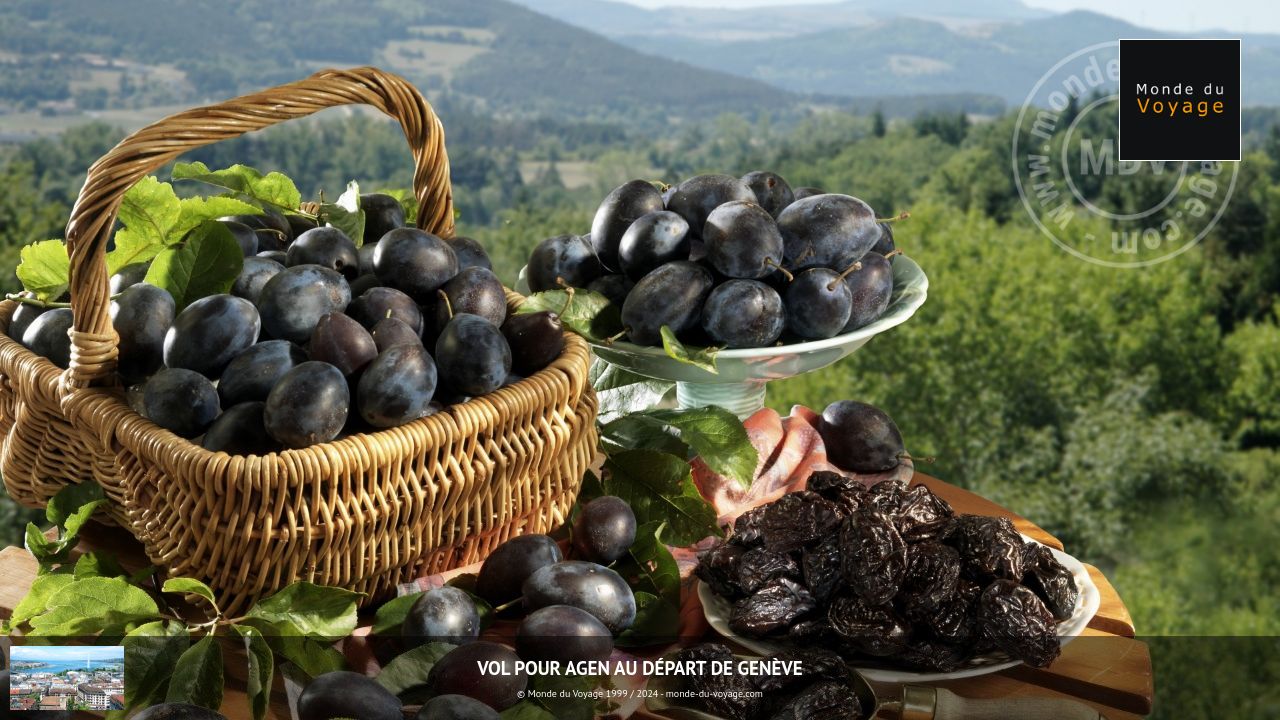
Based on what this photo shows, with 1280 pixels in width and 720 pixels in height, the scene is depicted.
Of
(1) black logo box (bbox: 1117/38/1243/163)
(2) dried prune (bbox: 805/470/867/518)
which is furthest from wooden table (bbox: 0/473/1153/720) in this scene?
(1) black logo box (bbox: 1117/38/1243/163)

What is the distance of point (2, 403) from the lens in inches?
63.3

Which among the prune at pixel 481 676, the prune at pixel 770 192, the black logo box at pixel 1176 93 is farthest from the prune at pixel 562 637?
the black logo box at pixel 1176 93

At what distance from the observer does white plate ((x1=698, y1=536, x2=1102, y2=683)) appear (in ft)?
4.15

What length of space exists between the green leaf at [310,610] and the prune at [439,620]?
0.23 feet

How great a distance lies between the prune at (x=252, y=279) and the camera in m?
1.49

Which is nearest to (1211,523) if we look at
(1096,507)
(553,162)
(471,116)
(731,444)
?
(1096,507)

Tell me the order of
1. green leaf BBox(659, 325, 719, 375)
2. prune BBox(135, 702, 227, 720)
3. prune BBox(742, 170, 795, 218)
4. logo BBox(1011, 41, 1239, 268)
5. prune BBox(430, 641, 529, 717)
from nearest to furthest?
1. prune BBox(135, 702, 227, 720)
2. prune BBox(430, 641, 529, 717)
3. green leaf BBox(659, 325, 719, 375)
4. prune BBox(742, 170, 795, 218)
5. logo BBox(1011, 41, 1239, 268)

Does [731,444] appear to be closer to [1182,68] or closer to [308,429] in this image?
[308,429]

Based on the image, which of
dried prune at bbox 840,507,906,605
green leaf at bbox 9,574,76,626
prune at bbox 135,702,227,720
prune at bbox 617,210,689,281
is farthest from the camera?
Answer: prune at bbox 617,210,689,281

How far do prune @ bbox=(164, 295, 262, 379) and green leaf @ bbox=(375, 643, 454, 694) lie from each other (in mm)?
430

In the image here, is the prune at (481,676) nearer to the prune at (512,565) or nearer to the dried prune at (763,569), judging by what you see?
the prune at (512,565)

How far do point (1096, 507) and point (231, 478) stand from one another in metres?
15.1

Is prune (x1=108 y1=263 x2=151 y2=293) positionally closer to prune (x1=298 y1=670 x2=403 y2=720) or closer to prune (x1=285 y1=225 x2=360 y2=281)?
prune (x1=285 y1=225 x2=360 y2=281)

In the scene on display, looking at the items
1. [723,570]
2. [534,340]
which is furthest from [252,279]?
[723,570]
